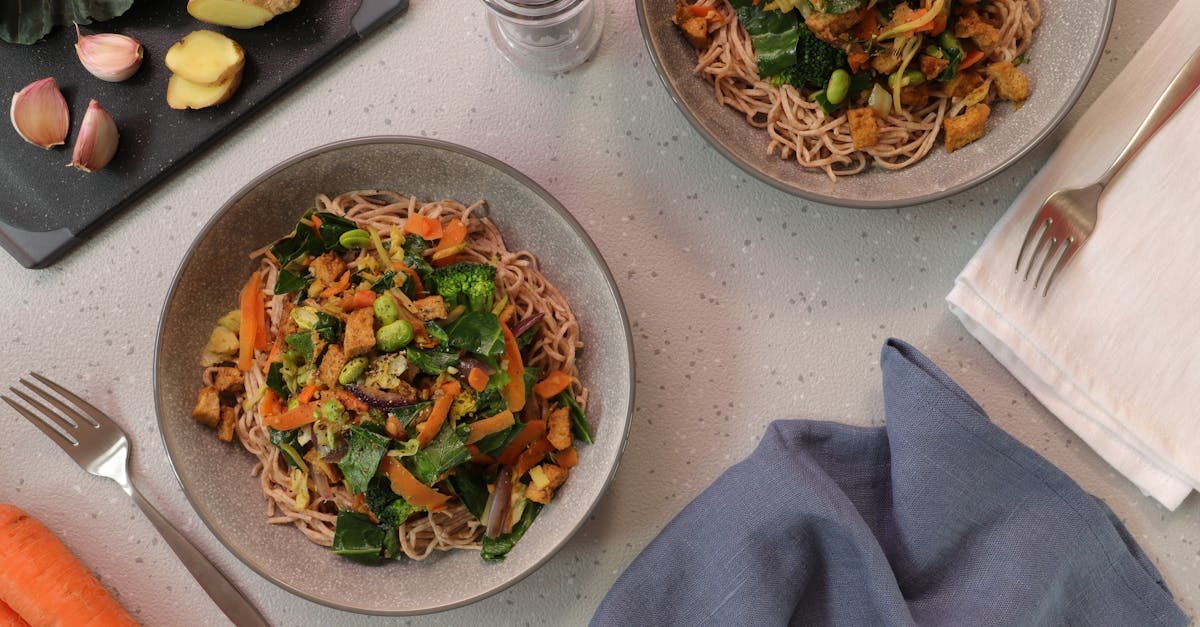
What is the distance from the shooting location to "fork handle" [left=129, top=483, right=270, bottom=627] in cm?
212

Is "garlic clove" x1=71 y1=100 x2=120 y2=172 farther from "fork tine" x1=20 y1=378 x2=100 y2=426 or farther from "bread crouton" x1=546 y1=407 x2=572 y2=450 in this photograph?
"bread crouton" x1=546 y1=407 x2=572 y2=450

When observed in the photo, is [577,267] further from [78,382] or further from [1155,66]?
[1155,66]

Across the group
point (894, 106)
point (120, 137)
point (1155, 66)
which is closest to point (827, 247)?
point (894, 106)

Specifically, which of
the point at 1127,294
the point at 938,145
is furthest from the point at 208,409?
the point at 1127,294

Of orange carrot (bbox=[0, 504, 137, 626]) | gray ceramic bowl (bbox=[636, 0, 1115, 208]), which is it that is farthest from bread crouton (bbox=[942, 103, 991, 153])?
orange carrot (bbox=[0, 504, 137, 626])

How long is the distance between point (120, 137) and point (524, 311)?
3.69 ft

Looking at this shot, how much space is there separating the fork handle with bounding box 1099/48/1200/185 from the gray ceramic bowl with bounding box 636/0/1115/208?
0.21 m

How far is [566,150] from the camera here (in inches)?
86.8

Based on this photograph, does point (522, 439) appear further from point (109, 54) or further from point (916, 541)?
point (109, 54)

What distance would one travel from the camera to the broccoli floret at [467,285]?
6.35 ft

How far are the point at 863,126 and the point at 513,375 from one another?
0.99m

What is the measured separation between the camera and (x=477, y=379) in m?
1.84

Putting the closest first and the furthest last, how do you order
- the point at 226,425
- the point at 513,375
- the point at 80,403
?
the point at 513,375 < the point at 226,425 < the point at 80,403

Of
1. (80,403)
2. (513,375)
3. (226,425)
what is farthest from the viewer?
(80,403)
